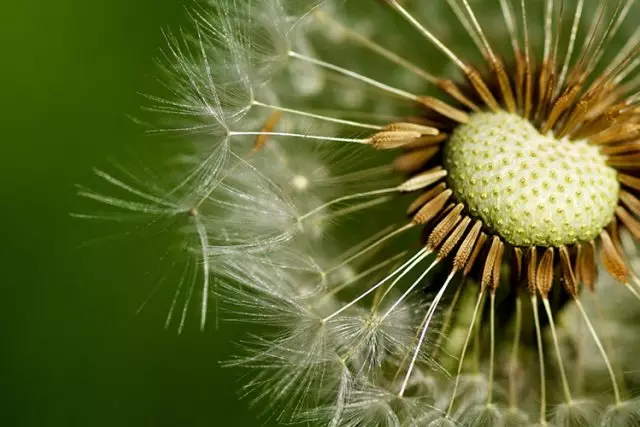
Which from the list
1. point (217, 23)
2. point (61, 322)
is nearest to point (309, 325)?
point (217, 23)

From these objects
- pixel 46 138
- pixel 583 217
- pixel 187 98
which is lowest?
pixel 583 217

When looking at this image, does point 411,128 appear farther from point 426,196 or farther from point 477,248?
point 477,248

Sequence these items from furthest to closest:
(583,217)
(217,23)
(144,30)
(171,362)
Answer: (144,30), (171,362), (217,23), (583,217)

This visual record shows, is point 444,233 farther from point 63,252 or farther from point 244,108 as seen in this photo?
point 63,252

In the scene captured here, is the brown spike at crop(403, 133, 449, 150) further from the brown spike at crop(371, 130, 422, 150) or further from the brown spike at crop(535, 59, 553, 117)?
the brown spike at crop(535, 59, 553, 117)

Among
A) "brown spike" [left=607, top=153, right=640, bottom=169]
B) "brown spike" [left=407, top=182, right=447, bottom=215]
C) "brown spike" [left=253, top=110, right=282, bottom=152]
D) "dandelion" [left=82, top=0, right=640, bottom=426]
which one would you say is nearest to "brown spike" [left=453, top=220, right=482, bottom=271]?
"dandelion" [left=82, top=0, right=640, bottom=426]

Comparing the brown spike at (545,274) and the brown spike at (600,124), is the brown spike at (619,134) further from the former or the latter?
the brown spike at (545,274)

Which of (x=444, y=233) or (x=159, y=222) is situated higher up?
(x=159, y=222)

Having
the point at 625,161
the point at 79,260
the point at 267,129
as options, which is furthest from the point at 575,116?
the point at 79,260

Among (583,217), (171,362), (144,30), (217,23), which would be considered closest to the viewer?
(583,217)
